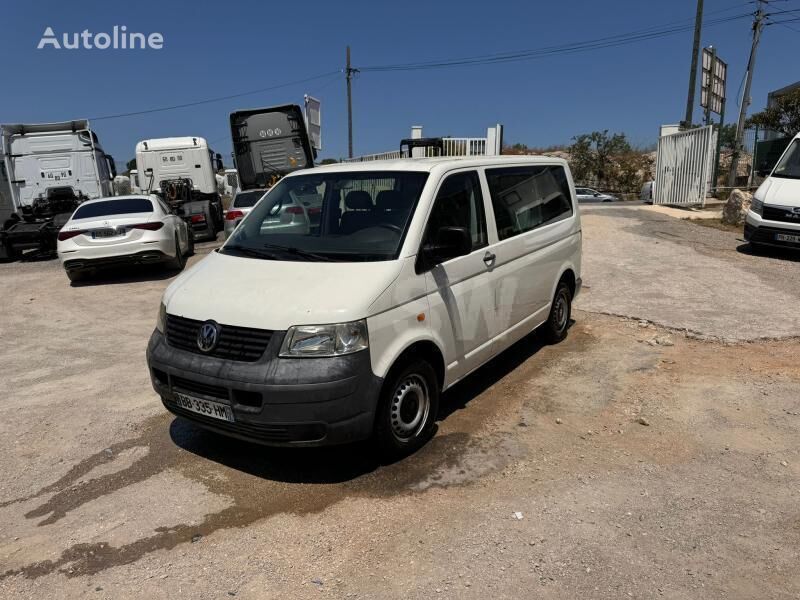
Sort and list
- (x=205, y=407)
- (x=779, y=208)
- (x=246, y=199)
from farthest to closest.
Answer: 1. (x=246, y=199)
2. (x=779, y=208)
3. (x=205, y=407)

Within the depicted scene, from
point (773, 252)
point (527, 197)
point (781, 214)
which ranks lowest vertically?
point (773, 252)

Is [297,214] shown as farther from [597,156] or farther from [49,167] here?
[597,156]

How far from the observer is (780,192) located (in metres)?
10.6

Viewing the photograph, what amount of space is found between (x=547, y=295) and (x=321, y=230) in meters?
2.62

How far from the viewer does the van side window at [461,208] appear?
4273 millimetres

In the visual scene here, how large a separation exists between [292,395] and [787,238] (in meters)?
10.2

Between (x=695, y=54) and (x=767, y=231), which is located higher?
(x=695, y=54)

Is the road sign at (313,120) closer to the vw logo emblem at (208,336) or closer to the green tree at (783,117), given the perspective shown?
the vw logo emblem at (208,336)

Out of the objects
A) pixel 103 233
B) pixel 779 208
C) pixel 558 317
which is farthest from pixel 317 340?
pixel 779 208

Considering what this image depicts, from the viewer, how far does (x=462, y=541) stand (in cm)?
317

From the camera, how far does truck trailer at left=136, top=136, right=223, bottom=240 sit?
18.0 m

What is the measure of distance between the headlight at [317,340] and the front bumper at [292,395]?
0.04 metres

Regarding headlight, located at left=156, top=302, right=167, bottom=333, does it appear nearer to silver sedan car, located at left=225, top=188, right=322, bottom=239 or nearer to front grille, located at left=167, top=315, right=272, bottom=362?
front grille, located at left=167, top=315, right=272, bottom=362

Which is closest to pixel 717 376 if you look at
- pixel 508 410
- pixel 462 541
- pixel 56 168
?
pixel 508 410
